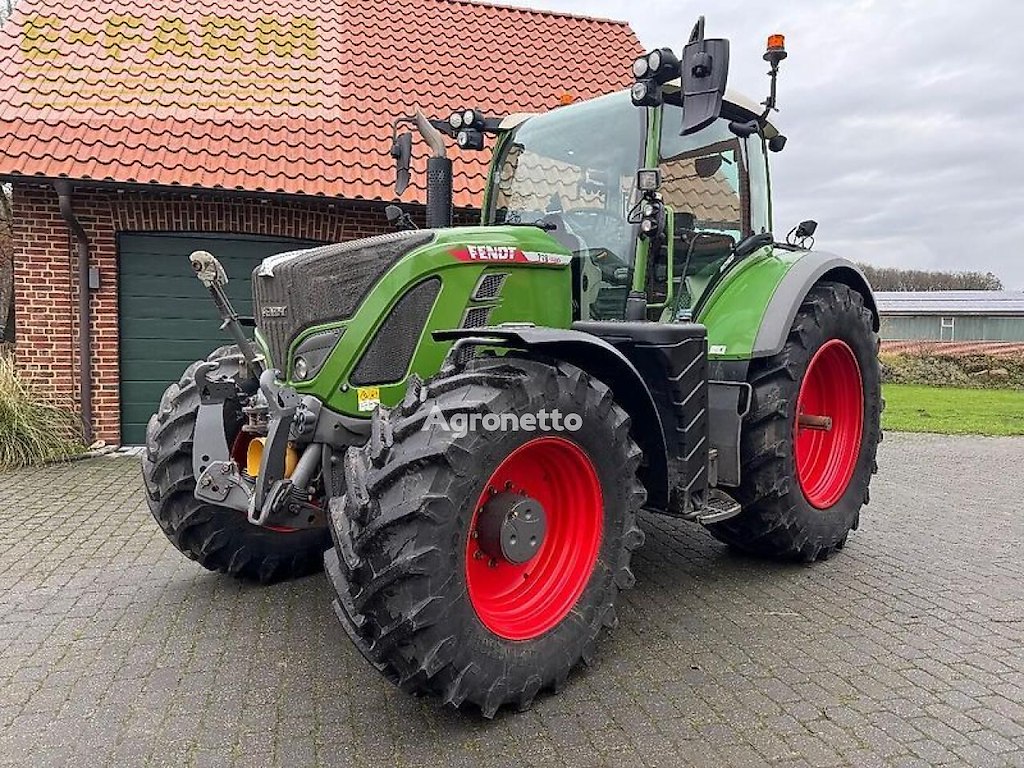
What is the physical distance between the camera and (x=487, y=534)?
303 centimetres

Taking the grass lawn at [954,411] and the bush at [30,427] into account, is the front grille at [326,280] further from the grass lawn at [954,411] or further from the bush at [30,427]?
the grass lawn at [954,411]

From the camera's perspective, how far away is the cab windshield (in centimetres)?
402

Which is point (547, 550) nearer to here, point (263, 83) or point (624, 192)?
point (624, 192)

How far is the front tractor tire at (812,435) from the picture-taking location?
4137mm

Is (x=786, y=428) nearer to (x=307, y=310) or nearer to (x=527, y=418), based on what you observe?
(x=527, y=418)

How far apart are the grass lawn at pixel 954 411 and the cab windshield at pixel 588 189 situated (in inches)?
375

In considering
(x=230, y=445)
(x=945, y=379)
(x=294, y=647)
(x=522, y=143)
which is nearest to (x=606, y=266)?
(x=522, y=143)

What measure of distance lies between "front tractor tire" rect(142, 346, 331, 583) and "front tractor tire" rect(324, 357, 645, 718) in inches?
52.4

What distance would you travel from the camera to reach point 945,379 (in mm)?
21016

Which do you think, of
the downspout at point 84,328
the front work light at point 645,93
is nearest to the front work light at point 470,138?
the front work light at point 645,93

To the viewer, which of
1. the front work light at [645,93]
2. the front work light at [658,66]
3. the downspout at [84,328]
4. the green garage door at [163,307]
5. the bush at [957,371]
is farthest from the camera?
the bush at [957,371]

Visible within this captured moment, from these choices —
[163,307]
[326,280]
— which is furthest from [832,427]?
Answer: [163,307]

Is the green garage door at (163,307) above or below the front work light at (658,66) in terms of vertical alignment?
below

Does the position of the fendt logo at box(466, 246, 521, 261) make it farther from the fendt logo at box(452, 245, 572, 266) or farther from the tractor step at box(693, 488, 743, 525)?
the tractor step at box(693, 488, 743, 525)
